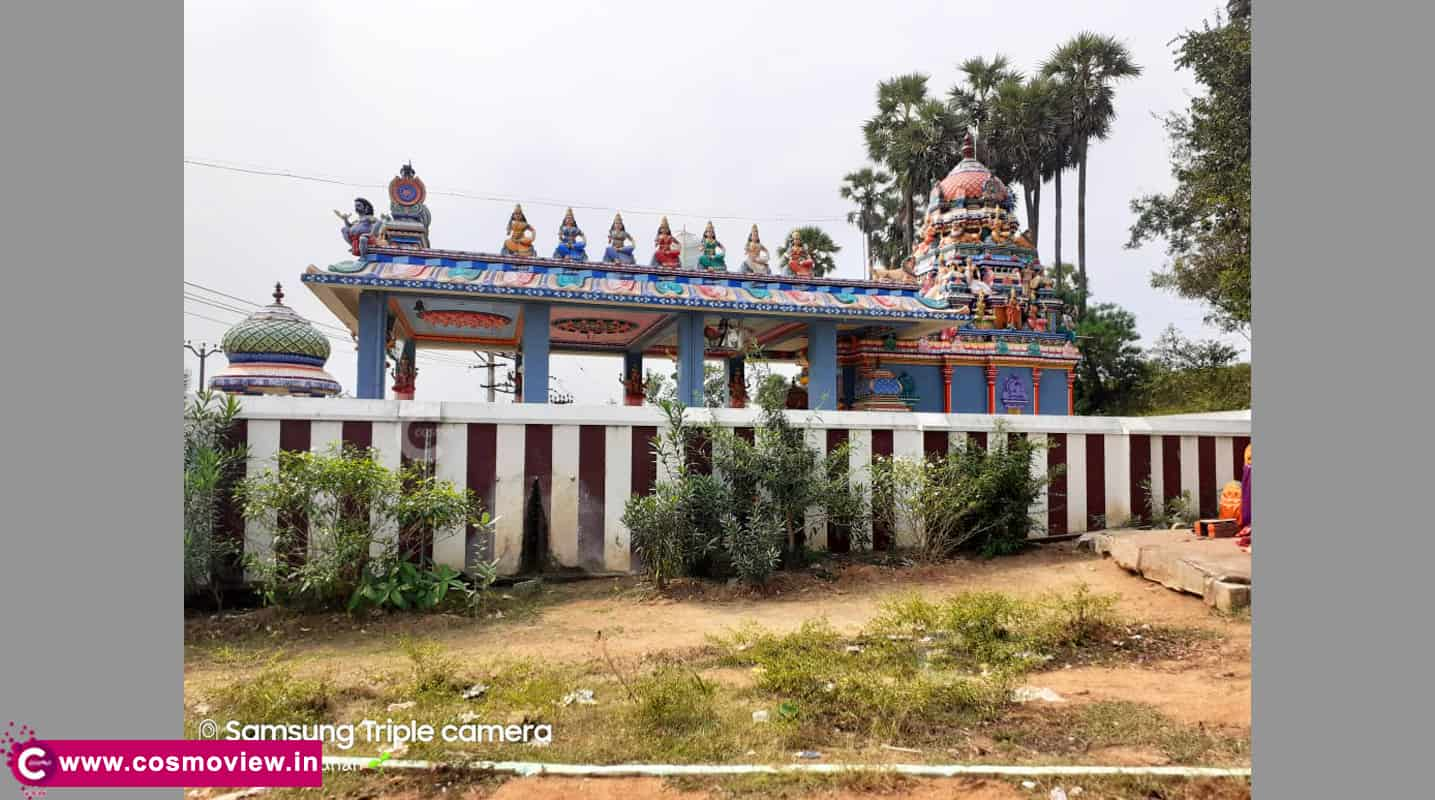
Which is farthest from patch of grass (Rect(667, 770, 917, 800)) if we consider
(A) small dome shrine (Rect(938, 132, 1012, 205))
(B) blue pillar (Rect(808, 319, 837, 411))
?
(A) small dome shrine (Rect(938, 132, 1012, 205))

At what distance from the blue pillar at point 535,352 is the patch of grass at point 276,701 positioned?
9.24m

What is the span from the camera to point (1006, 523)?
812 centimetres

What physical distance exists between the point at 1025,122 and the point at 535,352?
2490cm

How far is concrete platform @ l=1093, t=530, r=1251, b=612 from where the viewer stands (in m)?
5.71

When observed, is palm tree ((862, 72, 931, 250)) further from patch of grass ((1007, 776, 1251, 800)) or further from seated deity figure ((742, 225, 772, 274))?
patch of grass ((1007, 776, 1251, 800))

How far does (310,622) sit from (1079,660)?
5.10m

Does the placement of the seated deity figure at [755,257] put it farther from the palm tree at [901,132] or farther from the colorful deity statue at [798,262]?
the palm tree at [901,132]

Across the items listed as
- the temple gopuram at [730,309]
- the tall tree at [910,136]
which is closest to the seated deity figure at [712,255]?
the temple gopuram at [730,309]

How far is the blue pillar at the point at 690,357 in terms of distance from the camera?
46.2 ft

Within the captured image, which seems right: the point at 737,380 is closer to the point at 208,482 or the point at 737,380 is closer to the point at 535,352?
the point at 535,352

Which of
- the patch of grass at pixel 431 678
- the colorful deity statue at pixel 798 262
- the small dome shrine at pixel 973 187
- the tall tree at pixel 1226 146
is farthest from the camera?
the small dome shrine at pixel 973 187

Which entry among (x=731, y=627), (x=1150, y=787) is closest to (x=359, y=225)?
(x=731, y=627)

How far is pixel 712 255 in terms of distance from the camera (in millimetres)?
14594

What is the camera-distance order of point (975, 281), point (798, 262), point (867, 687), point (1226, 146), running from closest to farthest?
1. point (867, 687)
2. point (1226, 146)
3. point (798, 262)
4. point (975, 281)
